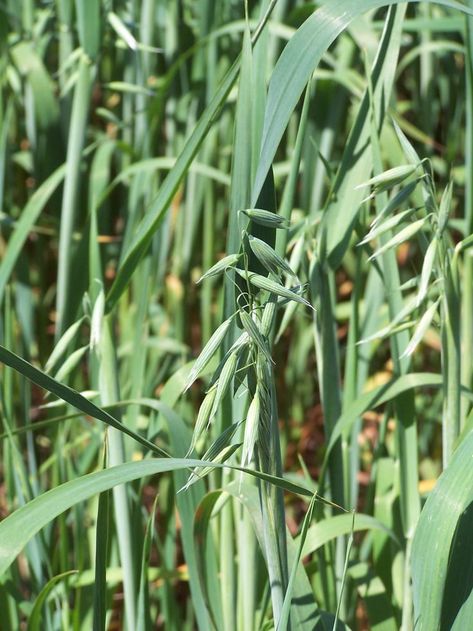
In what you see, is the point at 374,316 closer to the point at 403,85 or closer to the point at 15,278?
the point at 15,278

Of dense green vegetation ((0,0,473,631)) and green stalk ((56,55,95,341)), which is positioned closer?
dense green vegetation ((0,0,473,631))

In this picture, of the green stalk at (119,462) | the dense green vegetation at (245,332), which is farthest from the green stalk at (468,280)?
the green stalk at (119,462)

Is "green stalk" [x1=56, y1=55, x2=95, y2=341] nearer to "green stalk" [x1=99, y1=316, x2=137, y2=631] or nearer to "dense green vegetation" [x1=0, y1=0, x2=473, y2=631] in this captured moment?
"dense green vegetation" [x1=0, y1=0, x2=473, y2=631]

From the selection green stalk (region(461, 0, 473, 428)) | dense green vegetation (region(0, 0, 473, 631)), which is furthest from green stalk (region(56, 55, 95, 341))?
green stalk (region(461, 0, 473, 428))

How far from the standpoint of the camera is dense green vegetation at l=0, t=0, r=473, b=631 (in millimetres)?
569

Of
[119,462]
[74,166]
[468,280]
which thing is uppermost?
[74,166]

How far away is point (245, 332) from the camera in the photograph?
513 millimetres

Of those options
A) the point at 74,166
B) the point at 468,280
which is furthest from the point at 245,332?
the point at 74,166

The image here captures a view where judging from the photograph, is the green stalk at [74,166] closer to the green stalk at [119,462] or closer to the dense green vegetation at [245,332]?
the dense green vegetation at [245,332]

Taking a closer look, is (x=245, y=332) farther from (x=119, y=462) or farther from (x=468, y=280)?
(x=468, y=280)

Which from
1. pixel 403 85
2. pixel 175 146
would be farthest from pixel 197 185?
pixel 403 85

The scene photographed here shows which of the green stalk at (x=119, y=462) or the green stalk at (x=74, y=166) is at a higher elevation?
the green stalk at (x=74, y=166)

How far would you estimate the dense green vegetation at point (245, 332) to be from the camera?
0.57 meters

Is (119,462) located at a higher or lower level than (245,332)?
lower
